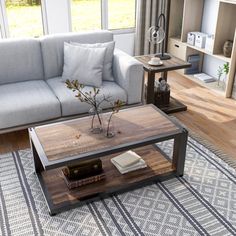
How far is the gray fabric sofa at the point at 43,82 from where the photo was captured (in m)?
2.81

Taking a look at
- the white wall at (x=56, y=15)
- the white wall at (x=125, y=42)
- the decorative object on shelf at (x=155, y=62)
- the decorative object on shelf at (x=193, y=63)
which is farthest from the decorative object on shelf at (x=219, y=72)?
the white wall at (x=56, y=15)

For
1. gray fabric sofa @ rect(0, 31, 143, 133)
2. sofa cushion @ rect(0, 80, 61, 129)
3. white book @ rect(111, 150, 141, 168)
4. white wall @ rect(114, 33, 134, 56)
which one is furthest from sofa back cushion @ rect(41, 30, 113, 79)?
white wall @ rect(114, 33, 134, 56)

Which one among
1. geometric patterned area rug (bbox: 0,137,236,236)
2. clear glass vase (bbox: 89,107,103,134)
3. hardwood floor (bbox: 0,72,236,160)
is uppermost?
Result: clear glass vase (bbox: 89,107,103,134)

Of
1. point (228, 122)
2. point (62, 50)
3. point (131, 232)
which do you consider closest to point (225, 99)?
point (228, 122)

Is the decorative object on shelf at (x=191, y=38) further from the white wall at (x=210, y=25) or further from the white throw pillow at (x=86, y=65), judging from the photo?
the white throw pillow at (x=86, y=65)

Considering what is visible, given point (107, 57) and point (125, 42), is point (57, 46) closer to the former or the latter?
point (107, 57)

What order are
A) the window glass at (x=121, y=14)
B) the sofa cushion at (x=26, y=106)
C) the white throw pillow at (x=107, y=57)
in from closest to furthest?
the sofa cushion at (x=26, y=106) → the white throw pillow at (x=107, y=57) → the window glass at (x=121, y=14)

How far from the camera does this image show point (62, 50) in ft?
10.7

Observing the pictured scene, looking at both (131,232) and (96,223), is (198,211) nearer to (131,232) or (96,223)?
(131,232)

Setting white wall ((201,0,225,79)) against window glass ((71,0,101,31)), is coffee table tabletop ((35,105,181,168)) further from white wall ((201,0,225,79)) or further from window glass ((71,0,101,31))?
window glass ((71,0,101,31))

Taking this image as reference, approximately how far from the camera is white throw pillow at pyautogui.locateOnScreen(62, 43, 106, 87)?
3092 mm

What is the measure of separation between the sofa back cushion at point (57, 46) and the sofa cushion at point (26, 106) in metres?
0.34

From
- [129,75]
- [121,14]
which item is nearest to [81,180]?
[129,75]

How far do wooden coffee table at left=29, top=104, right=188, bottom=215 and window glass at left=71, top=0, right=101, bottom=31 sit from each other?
2.50 metres
